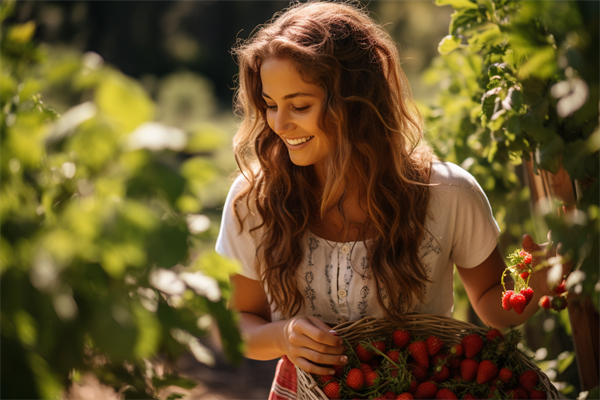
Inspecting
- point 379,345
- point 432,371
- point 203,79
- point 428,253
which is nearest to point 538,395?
point 432,371

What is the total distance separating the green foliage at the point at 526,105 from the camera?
1.73 feet

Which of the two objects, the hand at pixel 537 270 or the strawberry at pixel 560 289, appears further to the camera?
A: the hand at pixel 537 270

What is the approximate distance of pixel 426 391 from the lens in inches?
46.5

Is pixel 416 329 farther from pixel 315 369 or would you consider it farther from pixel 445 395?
pixel 315 369

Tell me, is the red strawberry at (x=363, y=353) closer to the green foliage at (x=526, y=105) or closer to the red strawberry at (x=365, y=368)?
the red strawberry at (x=365, y=368)

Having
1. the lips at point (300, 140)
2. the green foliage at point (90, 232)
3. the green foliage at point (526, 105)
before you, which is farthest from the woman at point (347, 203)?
the green foliage at point (90, 232)

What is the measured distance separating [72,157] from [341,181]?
3.04ft

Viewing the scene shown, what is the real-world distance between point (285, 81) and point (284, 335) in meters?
0.68

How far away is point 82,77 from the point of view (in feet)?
1.69

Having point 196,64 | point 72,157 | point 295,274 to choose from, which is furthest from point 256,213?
point 196,64

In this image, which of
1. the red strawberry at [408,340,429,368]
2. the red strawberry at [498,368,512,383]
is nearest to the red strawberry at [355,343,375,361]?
the red strawberry at [408,340,429,368]

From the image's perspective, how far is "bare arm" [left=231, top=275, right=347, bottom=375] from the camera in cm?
118

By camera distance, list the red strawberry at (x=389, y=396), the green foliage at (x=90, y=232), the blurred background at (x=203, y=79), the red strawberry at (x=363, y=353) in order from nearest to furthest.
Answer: the green foliage at (x=90, y=232) < the blurred background at (x=203, y=79) < the red strawberry at (x=389, y=396) < the red strawberry at (x=363, y=353)

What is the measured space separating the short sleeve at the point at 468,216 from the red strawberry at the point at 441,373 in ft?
1.15
